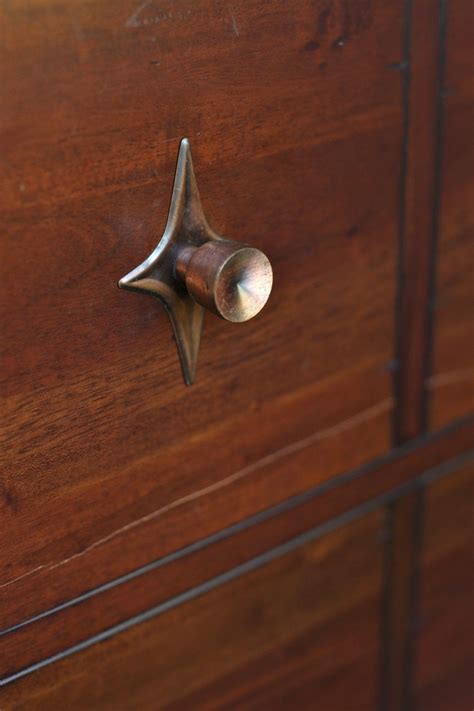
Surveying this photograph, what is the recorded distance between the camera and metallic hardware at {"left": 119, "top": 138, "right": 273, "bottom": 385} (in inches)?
14.4

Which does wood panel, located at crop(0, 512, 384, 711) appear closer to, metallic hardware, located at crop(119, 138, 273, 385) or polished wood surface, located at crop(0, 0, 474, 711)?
polished wood surface, located at crop(0, 0, 474, 711)

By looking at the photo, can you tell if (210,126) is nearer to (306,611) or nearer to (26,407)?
(26,407)

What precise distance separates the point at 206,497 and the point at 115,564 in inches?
2.5

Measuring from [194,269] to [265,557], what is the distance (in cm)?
23

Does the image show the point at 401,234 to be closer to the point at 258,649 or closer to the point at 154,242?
the point at 154,242

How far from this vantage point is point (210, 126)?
39 centimetres

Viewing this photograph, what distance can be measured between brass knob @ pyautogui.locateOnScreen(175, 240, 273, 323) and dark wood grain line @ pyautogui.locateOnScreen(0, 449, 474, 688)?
0.20m

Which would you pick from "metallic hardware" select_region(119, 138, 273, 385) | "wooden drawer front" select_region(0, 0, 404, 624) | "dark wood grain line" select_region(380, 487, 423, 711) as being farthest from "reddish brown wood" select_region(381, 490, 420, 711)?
"metallic hardware" select_region(119, 138, 273, 385)

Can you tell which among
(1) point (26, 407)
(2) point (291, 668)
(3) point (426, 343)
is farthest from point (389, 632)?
(1) point (26, 407)

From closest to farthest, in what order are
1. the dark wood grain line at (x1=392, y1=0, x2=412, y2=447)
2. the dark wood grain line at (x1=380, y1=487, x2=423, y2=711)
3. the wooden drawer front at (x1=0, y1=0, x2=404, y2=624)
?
the wooden drawer front at (x1=0, y1=0, x2=404, y2=624) → the dark wood grain line at (x1=392, y1=0, x2=412, y2=447) → the dark wood grain line at (x1=380, y1=487, x2=423, y2=711)

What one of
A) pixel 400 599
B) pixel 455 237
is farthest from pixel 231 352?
pixel 400 599

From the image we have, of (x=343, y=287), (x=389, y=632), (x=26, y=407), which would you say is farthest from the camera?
(x=389, y=632)

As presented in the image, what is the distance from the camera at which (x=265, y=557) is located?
0.52m

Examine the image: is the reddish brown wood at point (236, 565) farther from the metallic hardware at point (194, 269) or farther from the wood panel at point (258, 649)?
the metallic hardware at point (194, 269)
